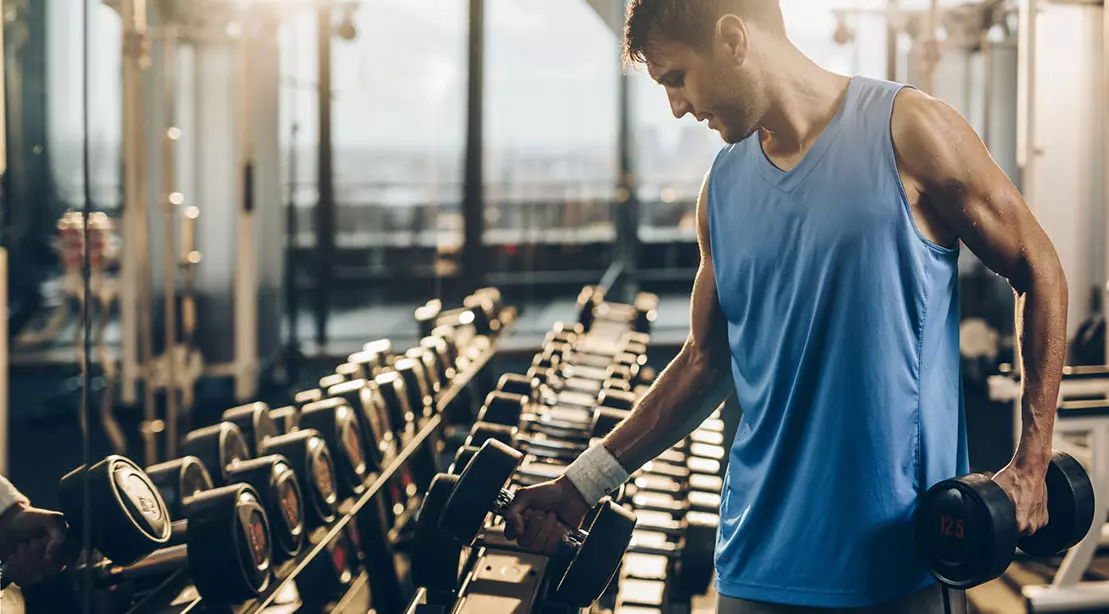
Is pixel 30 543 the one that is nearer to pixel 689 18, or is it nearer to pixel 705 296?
pixel 705 296

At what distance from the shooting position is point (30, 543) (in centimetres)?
139

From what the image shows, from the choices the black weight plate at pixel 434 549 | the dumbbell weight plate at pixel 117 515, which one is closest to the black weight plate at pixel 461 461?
the black weight plate at pixel 434 549

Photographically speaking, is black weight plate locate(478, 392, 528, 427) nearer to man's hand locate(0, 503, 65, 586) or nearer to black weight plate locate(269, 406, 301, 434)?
black weight plate locate(269, 406, 301, 434)

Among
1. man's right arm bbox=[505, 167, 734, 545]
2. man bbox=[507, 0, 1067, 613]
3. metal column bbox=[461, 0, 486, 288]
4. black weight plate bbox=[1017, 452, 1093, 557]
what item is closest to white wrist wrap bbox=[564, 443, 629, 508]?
man's right arm bbox=[505, 167, 734, 545]

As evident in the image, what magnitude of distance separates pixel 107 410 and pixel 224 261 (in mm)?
1458

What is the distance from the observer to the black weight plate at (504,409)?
2445 millimetres

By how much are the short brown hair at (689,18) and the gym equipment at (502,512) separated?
518 millimetres

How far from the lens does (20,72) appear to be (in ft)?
20.3

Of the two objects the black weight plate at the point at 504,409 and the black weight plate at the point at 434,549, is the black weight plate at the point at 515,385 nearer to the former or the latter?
the black weight plate at the point at 504,409

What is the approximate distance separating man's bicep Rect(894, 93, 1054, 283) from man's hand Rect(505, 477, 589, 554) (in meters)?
0.56

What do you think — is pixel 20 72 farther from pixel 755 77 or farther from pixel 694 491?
pixel 755 77

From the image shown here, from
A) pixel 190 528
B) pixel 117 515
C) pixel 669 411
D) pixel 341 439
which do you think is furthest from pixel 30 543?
pixel 341 439

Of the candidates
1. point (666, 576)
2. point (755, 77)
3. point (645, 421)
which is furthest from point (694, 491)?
point (755, 77)

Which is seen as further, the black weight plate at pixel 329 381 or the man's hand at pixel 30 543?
the black weight plate at pixel 329 381
